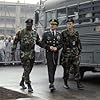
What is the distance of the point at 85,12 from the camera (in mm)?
11219

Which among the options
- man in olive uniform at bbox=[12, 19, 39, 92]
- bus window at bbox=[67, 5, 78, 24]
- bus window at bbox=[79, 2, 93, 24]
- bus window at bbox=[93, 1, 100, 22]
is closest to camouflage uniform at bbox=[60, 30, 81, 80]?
man in olive uniform at bbox=[12, 19, 39, 92]

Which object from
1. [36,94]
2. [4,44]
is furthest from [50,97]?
[4,44]

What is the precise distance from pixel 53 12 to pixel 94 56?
112 inches

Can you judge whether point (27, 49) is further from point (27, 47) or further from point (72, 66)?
point (72, 66)

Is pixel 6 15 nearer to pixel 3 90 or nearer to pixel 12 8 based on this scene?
pixel 12 8

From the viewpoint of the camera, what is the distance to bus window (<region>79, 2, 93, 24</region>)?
11.0 m

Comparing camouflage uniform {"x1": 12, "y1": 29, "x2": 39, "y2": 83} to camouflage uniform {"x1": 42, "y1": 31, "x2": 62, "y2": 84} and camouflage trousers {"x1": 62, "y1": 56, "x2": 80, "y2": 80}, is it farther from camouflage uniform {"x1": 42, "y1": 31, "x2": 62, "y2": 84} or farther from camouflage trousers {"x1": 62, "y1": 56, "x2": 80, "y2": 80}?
camouflage trousers {"x1": 62, "y1": 56, "x2": 80, "y2": 80}

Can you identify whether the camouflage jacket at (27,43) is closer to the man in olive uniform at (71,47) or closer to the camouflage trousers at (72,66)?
the man in olive uniform at (71,47)

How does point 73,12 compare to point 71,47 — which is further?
point 73,12

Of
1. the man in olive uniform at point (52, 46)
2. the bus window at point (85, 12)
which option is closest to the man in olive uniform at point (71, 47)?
the man in olive uniform at point (52, 46)

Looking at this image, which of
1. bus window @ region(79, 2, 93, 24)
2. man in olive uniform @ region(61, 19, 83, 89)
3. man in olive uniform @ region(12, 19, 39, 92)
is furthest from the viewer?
bus window @ region(79, 2, 93, 24)

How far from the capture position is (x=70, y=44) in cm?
1009

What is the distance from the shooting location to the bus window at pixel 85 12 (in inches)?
434

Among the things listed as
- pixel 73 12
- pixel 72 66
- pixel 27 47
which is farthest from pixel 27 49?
pixel 73 12
